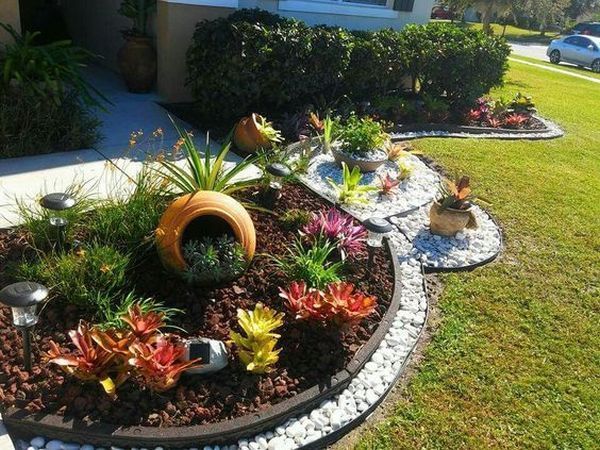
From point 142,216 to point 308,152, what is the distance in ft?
8.41

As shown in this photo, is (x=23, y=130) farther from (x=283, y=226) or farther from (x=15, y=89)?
(x=283, y=226)

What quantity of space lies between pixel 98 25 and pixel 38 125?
15.3ft

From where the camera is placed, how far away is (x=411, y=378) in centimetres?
332

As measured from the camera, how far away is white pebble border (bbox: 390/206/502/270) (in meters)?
4.68

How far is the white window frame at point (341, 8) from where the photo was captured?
835 centimetres

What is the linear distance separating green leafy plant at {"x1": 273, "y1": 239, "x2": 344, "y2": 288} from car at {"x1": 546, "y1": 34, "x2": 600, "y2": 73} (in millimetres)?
25172

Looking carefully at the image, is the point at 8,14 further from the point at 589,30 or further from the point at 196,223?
the point at 589,30

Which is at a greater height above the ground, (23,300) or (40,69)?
(40,69)

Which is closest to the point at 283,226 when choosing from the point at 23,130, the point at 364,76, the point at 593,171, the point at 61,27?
the point at 23,130

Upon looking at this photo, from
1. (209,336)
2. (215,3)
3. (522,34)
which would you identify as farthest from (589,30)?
(209,336)

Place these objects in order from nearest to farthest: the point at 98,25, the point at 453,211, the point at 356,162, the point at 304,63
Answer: the point at 453,211 → the point at 356,162 → the point at 304,63 → the point at 98,25

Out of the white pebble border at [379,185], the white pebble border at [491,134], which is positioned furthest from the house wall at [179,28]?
the white pebble border at [491,134]

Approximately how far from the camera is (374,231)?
3834mm

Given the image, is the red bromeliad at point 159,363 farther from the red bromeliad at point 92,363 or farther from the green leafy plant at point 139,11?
the green leafy plant at point 139,11
